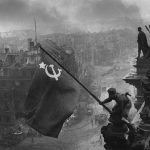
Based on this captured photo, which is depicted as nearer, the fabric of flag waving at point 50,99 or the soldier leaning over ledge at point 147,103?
the fabric of flag waving at point 50,99

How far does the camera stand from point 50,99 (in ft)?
40.3

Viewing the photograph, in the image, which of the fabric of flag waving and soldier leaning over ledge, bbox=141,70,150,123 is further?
soldier leaning over ledge, bbox=141,70,150,123

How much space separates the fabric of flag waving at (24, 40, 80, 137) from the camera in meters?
11.9

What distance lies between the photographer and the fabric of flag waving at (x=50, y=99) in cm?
1191

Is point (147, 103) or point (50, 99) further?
point (147, 103)

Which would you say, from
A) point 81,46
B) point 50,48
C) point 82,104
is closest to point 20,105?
point 82,104

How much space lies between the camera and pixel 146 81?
12758 millimetres

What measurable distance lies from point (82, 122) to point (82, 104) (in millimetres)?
9751

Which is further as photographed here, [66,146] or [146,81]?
[66,146]

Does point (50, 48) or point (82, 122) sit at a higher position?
point (50, 48)

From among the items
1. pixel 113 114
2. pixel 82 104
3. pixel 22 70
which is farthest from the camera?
pixel 82 104

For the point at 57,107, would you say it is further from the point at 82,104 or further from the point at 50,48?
the point at 82,104

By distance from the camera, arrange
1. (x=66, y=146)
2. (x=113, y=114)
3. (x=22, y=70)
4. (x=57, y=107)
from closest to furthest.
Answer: (x=113, y=114) < (x=57, y=107) < (x=66, y=146) < (x=22, y=70)

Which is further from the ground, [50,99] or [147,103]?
[50,99]
